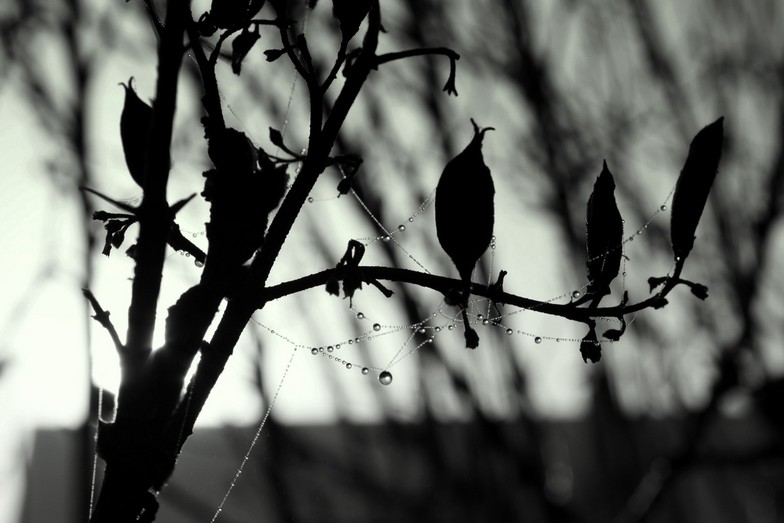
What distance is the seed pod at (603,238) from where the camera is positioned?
582 mm

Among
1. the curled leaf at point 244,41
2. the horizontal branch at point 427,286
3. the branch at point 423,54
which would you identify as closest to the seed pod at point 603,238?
the horizontal branch at point 427,286

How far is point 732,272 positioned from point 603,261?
259 cm

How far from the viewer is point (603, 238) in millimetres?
581

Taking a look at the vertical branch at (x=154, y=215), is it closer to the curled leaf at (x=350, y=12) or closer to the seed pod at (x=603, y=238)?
the curled leaf at (x=350, y=12)

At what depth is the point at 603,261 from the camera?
1.92 ft

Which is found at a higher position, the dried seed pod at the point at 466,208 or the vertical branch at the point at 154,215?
the dried seed pod at the point at 466,208

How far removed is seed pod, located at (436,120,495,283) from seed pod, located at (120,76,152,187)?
0.23 metres

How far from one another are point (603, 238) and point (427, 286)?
156 mm

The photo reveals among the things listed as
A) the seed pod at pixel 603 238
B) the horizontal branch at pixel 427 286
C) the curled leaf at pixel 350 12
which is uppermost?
the curled leaf at pixel 350 12

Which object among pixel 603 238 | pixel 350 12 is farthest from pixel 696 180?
pixel 350 12

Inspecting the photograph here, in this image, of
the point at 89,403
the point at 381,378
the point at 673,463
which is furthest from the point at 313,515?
the point at 381,378

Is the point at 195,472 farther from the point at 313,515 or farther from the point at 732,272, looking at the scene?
the point at 732,272

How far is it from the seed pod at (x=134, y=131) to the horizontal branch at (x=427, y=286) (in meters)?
0.16

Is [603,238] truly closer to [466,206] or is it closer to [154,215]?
[466,206]
